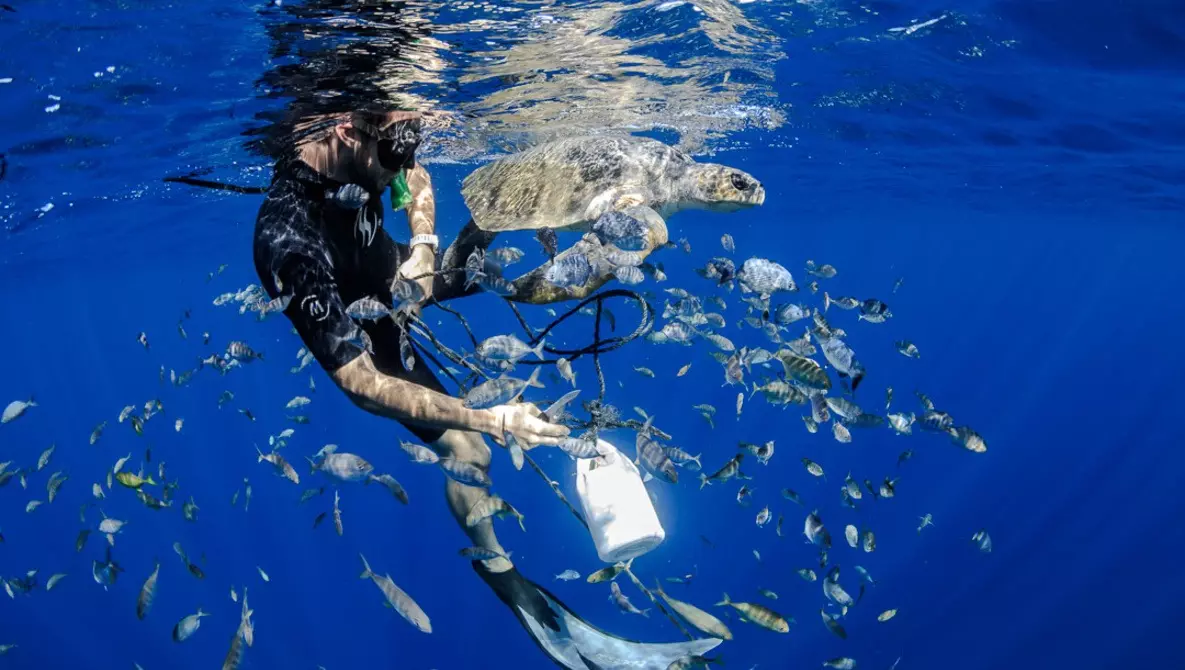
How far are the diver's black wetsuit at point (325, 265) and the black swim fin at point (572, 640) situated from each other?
1.37 m

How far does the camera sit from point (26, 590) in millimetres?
7023

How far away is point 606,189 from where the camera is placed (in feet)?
18.2

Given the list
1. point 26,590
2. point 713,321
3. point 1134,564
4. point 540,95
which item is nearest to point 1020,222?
point 1134,564

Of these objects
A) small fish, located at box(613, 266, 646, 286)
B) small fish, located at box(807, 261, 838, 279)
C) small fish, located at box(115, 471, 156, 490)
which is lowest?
small fish, located at box(115, 471, 156, 490)

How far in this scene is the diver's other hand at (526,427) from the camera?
11.1ft

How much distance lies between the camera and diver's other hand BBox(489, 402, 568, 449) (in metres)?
3.38

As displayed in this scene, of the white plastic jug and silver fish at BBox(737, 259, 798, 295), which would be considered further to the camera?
silver fish at BBox(737, 259, 798, 295)

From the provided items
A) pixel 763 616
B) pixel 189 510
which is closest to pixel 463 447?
pixel 763 616

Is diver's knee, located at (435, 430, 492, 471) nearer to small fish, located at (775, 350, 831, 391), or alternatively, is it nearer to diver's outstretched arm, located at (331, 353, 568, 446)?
diver's outstretched arm, located at (331, 353, 568, 446)

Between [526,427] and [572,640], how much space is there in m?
2.28

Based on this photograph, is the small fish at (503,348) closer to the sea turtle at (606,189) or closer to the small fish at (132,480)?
the sea turtle at (606,189)

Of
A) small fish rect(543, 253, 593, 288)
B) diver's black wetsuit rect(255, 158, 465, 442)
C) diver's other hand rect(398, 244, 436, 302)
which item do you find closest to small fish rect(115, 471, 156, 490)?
diver's black wetsuit rect(255, 158, 465, 442)

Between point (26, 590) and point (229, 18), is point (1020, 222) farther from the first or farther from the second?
point (26, 590)

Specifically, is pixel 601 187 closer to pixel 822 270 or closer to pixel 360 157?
pixel 360 157
